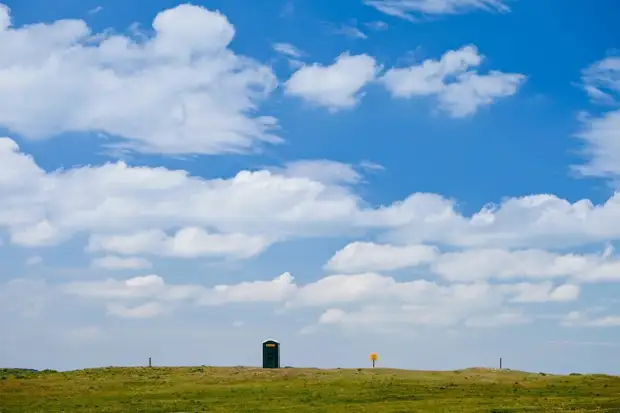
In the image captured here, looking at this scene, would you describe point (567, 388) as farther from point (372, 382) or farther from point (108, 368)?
point (108, 368)

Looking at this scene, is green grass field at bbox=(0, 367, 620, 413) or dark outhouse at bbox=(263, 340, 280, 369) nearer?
green grass field at bbox=(0, 367, 620, 413)

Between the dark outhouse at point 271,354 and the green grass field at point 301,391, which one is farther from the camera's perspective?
the dark outhouse at point 271,354

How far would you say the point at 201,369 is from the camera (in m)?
93.1

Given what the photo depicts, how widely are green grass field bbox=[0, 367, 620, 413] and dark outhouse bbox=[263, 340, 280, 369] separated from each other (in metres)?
3.74

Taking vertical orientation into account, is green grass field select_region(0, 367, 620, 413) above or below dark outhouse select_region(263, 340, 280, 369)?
below

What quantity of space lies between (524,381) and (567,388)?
5.74 m

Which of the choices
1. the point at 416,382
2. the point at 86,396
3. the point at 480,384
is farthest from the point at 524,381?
the point at 86,396

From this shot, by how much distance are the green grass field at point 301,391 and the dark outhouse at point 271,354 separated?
3736mm

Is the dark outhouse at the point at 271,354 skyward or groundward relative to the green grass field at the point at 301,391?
skyward

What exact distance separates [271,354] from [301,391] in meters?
19.7

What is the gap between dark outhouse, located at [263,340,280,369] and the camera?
95.1 metres

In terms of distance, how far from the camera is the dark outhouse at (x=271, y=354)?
95125mm

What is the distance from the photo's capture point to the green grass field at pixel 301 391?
2650 inches

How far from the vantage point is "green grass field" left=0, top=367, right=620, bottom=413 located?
67312 millimetres
